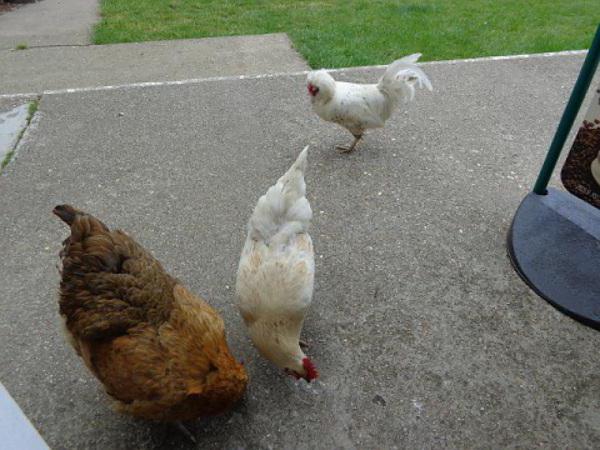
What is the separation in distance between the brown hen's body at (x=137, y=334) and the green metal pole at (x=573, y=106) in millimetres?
2861

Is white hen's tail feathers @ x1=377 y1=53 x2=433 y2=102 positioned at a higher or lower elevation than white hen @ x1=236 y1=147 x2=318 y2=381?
higher

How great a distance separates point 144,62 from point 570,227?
598 centimetres

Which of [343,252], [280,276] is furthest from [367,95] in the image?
[280,276]

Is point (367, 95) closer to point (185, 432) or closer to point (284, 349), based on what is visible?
point (284, 349)

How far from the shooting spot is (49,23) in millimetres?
8367

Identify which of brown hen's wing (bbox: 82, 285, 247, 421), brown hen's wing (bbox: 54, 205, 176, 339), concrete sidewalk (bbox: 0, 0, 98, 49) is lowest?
concrete sidewalk (bbox: 0, 0, 98, 49)

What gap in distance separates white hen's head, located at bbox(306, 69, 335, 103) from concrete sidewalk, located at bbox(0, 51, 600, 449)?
62 cm

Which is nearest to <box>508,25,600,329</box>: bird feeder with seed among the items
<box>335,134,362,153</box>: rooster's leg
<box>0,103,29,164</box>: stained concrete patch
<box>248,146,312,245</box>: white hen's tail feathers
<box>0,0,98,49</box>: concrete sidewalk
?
<box>335,134,362,153</box>: rooster's leg

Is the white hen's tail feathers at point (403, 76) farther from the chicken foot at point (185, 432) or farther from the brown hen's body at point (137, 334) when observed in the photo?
the chicken foot at point (185, 432)

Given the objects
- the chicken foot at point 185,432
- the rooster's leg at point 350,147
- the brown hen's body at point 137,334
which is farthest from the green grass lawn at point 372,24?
the chicken foot at point 185,432

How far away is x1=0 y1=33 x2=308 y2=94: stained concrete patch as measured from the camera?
6113 millimetres

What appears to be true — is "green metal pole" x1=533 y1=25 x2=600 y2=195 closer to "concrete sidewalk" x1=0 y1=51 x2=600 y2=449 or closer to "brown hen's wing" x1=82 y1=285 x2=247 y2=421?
"concrete sidewalk" x1=0 y1=51 x2=600 y2=449

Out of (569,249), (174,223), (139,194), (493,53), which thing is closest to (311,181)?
(174,223)

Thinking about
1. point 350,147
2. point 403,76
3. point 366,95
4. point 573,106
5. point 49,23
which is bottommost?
point 49,23
